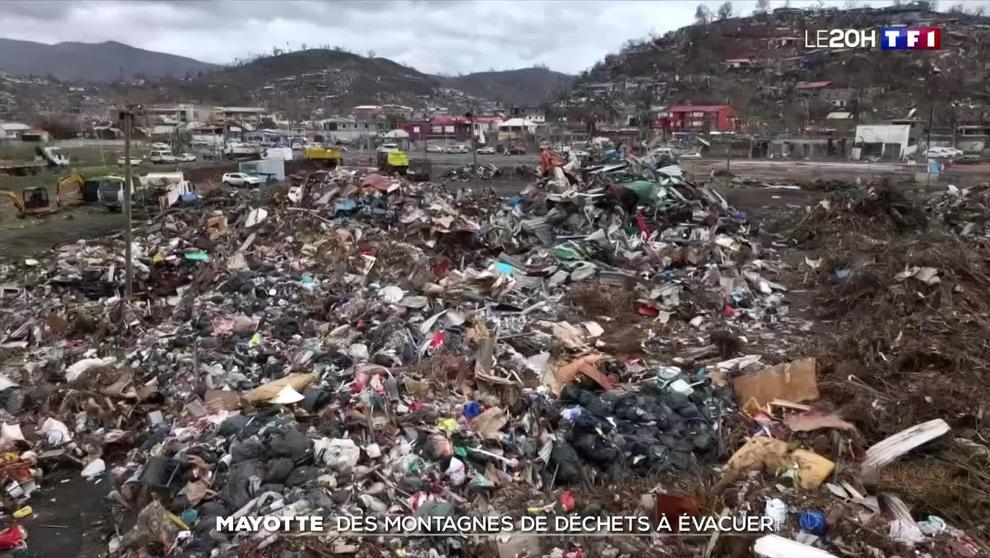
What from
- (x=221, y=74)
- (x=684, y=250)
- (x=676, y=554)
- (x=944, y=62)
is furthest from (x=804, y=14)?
(x=676, y=554)

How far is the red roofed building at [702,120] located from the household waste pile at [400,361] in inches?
1926

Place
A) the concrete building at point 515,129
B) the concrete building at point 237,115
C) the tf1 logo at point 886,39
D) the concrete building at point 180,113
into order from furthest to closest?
the concrete building at point 237,115
the concrete building at point 180,113
the tf1 logo at point 886,39
the concrete building at point 515,129

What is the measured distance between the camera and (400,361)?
6820 mm

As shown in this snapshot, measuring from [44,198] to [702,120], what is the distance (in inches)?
2077

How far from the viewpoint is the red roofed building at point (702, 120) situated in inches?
2325

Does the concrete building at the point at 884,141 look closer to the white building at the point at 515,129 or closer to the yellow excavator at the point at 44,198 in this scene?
the white building at the point at 515,129

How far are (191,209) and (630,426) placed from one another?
40.5ft

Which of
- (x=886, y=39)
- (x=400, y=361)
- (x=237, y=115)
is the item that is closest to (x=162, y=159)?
(x=400, y=361)

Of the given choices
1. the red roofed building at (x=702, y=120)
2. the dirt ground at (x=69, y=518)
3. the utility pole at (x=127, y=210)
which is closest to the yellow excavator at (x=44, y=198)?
the utility pole at (x=127, y=210)

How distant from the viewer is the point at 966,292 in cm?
781

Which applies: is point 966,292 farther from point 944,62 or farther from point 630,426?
point 944,62

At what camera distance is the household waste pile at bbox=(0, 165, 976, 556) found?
15.4 ft

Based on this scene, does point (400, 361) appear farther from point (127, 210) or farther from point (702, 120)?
point (702, 120)

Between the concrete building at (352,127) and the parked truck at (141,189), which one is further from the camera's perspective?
the concrete building at (352,127)
